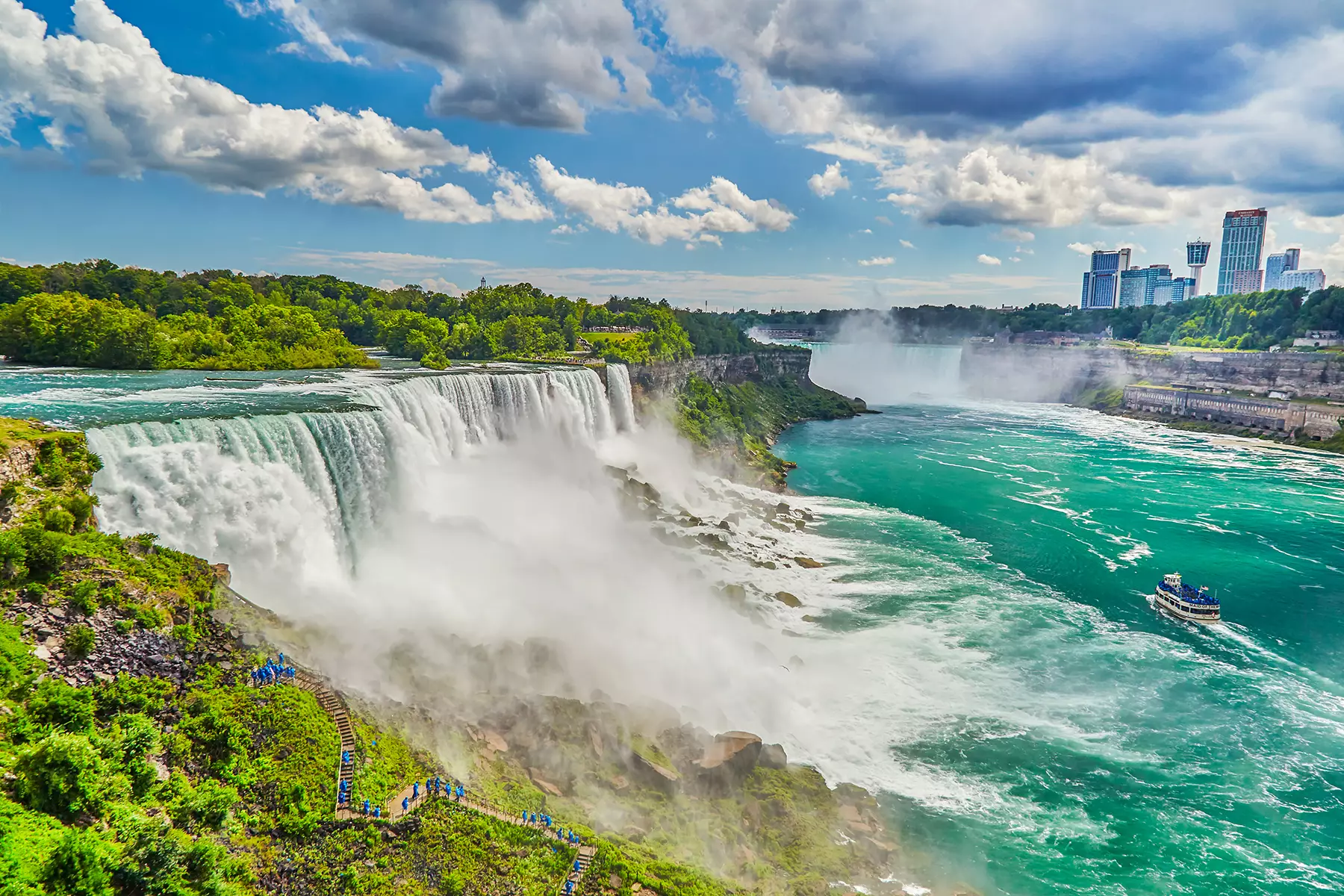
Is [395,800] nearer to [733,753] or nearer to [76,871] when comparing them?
[76,871]

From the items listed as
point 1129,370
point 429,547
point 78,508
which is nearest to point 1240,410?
point 1129,370

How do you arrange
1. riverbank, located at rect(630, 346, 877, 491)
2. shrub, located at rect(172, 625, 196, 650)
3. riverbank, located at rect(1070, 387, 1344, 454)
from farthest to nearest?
1. riverbank, located at rect(1070, 387, 1344, 454)
2. riverbank, located at rect(630, 346, 877, 491)
3. shrub, located at rect(172, 625, 196, 650)

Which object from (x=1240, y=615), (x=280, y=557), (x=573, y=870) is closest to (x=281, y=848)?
(x=573, y=870)

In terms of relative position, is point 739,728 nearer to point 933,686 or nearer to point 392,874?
point 933,686

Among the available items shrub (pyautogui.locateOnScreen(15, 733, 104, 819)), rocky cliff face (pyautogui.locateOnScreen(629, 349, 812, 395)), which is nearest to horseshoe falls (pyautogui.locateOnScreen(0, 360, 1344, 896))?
shrub (pyautogui.locateOnScreen(15, 733, 104, 819))

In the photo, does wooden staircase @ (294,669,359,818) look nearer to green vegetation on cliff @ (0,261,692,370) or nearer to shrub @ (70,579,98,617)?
shrub @ (70,579,98,617)

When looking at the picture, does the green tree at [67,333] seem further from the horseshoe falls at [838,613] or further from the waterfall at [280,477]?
the waterfall at [280,477]

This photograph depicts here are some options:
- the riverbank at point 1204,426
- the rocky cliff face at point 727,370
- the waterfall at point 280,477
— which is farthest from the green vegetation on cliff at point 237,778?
the riverbank at point 1204,426
